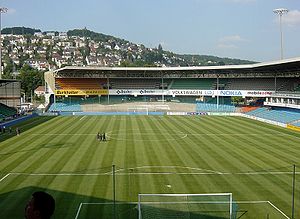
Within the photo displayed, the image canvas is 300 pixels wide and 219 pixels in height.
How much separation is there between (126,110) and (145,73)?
13165mm

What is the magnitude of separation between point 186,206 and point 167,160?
1133cm

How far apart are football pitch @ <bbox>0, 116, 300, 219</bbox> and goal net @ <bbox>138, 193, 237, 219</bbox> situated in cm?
16

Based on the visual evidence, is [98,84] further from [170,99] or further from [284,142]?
[284,142]

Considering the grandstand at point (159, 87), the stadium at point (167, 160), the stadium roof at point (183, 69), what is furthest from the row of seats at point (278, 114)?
the stadium roof at point (183, 69)

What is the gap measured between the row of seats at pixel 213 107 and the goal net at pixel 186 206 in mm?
56197

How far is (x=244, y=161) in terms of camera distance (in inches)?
1105

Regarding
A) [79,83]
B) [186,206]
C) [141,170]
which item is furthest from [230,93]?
[186,206]

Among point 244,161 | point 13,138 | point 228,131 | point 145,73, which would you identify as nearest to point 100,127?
point 13,138

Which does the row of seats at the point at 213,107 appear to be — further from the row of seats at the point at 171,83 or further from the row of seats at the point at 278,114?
the row of seats at the point at 278,114

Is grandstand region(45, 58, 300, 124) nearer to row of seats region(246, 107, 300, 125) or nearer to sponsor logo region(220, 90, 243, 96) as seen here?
sponsor logo region(220, 90, 243, 96)

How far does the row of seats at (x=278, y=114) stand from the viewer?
53200mm

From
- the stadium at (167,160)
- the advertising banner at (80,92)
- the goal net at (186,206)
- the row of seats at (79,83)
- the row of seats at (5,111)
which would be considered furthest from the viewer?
the row of seats at (79,83)

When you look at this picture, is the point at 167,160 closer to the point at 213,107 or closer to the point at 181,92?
the point at 213,107

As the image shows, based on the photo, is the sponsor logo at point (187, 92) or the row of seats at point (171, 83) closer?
the row of seats at point (171, 83)
